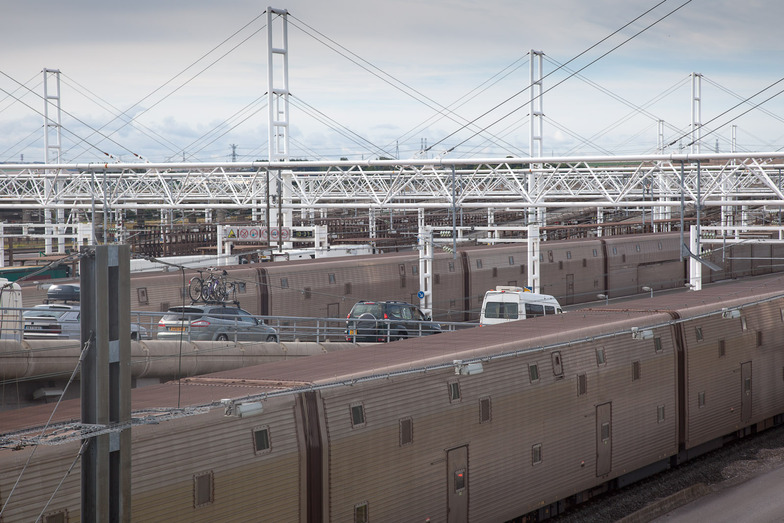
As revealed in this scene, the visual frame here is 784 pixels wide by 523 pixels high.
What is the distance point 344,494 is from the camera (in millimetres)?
11250

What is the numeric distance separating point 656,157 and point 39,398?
855 inches

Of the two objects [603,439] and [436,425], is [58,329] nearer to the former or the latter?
[436,425]

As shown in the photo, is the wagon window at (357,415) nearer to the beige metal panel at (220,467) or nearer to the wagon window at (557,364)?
the beige metal panel at (220,467)

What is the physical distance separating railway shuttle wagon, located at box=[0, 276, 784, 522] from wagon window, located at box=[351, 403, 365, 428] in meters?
0.03

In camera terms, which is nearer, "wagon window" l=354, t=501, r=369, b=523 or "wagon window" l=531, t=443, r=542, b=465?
"wagon window" l=354, t=501, r=369, b=523

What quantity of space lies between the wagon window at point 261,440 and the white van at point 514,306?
18.4 meters

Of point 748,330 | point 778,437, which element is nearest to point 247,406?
point 748,330

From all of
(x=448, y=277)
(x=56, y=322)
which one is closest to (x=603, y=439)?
(x=56, y=322)

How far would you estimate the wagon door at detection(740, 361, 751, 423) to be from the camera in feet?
69.2

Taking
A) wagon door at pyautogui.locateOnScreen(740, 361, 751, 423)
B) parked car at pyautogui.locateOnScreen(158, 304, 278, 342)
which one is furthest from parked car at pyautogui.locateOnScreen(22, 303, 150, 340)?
wagon door at pyautogui.locateOnScreen(740, 361, 751, 423)

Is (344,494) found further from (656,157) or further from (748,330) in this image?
(656,157)

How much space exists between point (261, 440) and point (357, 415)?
161 centimetres

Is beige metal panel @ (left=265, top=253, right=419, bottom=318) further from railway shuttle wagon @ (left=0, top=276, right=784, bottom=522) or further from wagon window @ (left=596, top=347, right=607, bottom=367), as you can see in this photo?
wagon window @ (left=596, top=347, right=607, bottom=367)

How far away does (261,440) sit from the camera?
10.4 meters
